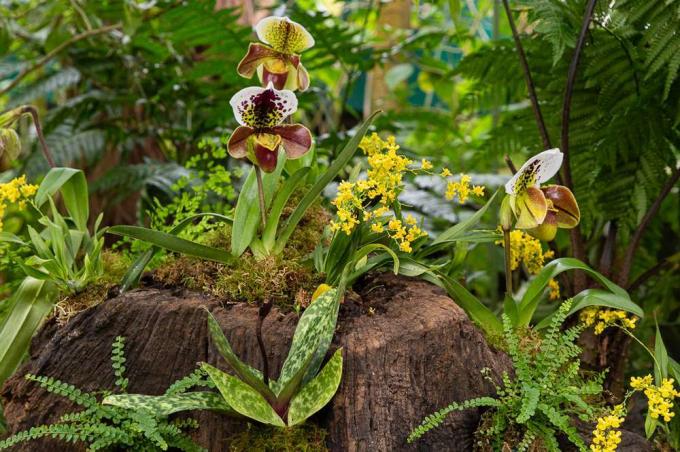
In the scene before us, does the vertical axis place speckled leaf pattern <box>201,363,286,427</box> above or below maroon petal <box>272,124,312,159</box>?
below

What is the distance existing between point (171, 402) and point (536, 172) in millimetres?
843

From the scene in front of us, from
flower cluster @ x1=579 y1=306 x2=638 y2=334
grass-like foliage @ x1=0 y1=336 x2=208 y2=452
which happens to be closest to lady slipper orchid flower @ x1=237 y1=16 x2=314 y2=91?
grass-like foliage @ x1=0 y1=336 x2=208 y2=452

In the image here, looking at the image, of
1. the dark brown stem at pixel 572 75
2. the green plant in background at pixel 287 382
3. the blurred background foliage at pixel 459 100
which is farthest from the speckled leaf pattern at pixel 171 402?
the dark brown stem at pixel 572 75

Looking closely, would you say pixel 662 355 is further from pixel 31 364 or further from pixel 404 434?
pixel 31 364

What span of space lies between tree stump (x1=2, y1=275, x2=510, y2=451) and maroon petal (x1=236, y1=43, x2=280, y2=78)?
0.51m

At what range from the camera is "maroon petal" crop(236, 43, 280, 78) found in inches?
58.8

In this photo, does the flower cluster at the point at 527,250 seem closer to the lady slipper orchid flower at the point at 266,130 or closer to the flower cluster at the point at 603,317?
the flower cluster at the point at 603,317

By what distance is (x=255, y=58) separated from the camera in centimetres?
151

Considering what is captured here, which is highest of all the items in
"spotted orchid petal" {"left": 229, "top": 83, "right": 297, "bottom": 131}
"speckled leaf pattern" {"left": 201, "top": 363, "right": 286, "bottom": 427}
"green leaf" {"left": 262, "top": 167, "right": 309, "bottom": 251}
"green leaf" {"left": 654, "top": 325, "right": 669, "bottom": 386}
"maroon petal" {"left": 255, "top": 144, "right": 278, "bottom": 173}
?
"spotted orchid petal" {"left": 229, "top": 83, "right": 297, "bottom": 131}

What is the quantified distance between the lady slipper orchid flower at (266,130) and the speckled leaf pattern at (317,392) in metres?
0.44

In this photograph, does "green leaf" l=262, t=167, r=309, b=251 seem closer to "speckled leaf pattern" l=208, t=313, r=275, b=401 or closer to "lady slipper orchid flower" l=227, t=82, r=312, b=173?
"lady slipper orchid flower" l=227, t=82, r=312, b=173

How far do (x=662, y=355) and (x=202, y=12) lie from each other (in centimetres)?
184

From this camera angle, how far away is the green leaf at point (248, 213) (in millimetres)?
1533

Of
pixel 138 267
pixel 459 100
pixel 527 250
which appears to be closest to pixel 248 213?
pixel 138 267
